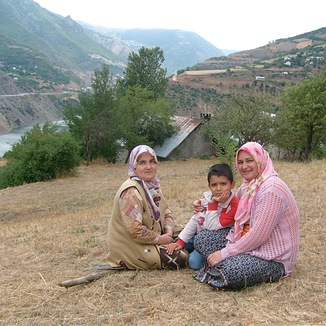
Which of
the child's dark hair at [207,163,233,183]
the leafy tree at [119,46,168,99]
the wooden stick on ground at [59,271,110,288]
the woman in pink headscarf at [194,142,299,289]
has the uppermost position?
the leafy tree at [119,46,168,99]

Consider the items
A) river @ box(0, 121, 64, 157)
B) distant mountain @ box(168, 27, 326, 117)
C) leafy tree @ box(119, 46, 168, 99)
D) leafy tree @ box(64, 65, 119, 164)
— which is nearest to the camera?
leafy tree @ box(64, 65, 119, 164)

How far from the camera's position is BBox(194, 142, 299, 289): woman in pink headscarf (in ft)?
11.0

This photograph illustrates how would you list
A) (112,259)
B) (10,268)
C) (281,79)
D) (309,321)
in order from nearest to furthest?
(309,321) → (112,259) → (10,268) → (281,79)

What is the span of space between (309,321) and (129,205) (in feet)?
6.45

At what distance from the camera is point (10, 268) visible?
5.39m

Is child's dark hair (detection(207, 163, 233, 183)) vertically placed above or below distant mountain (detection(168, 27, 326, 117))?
below

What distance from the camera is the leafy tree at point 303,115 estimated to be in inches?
882

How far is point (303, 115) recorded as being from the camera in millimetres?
23047

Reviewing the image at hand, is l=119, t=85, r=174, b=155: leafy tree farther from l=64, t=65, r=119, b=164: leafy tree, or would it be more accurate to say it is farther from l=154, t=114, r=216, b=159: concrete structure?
l=64, t=65, r=119, b=164: leafy tree

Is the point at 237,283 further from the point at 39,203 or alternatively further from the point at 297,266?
the point at 39,203

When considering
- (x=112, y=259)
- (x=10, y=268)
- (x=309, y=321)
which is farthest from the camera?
(x=10, y=268)

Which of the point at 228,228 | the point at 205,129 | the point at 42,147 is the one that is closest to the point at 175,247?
the point at 228,228

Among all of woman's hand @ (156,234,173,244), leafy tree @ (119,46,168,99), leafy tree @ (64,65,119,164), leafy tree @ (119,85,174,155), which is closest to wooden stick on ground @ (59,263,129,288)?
woman's hand @ (156,234,173,244)

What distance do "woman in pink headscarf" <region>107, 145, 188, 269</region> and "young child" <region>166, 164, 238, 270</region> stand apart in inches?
4.9
